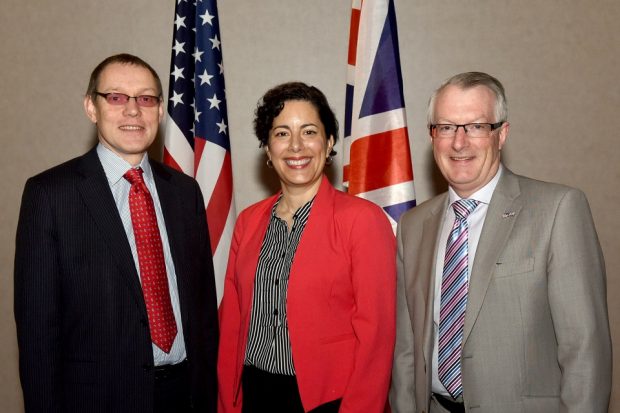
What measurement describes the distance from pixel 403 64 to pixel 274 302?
2.35m

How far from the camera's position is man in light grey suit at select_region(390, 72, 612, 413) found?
179 cm

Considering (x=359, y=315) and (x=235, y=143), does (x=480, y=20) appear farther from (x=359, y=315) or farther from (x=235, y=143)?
(x=359, y=315)

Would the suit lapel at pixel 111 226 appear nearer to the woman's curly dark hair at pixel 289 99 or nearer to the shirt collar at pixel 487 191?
the woman's curly dark hair at pixel 289 99

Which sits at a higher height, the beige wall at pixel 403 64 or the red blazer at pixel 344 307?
the beige wall at pixel 403 64

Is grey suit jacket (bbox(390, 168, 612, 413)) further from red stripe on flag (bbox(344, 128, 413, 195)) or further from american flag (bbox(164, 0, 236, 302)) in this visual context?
american flag (bbox(164, 0, 236, 302))

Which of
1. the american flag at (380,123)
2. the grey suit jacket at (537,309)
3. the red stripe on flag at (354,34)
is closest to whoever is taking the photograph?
the grey suit jacket at (537,309)

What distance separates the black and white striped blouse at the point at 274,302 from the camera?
2.11 meters

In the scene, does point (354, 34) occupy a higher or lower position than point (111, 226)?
higher

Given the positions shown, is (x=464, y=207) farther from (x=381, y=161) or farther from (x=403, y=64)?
(x=403, y=64)

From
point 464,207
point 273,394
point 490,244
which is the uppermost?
point 464,207

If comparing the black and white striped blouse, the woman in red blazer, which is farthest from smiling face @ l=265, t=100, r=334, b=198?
the black and white striped blouse

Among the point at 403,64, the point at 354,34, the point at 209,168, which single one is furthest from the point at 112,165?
the point at 403,64

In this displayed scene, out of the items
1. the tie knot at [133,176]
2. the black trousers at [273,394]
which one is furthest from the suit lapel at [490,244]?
the tie knot at [133,176]

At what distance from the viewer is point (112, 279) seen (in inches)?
78.0
